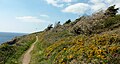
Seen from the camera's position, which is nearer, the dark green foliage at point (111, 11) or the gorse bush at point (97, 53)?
the gorse bush at point (97, 53)

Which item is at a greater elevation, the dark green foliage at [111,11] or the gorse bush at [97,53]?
the dark green foliage at [111,11]

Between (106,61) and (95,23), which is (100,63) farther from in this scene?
(95,23)

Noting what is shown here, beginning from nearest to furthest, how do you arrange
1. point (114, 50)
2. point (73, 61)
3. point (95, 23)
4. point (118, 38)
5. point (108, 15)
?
point (114, 50) < point (73, 61) < point (118, 38) < point (95, 23) < point (108, 15)

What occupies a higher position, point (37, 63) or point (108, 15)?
point (108, 15)

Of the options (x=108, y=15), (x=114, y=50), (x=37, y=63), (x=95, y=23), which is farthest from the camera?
(x=108, y=15)

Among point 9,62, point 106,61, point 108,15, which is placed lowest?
point 9,62

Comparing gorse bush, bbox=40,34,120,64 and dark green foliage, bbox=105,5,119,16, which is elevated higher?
dark green foliage, bbox=105,5,119,16

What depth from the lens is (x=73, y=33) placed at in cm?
3503

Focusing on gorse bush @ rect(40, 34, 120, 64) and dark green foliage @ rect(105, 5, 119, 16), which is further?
dark green foliage @ rect(105, 5, 119, 16)

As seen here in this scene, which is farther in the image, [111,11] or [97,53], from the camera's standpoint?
[111,11]

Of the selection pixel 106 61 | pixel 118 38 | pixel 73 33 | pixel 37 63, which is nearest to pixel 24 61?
pixel 37 63

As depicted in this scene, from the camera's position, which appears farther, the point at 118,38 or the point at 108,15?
the point at 108,15

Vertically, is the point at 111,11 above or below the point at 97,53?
above

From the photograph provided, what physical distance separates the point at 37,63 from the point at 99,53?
947 cm
